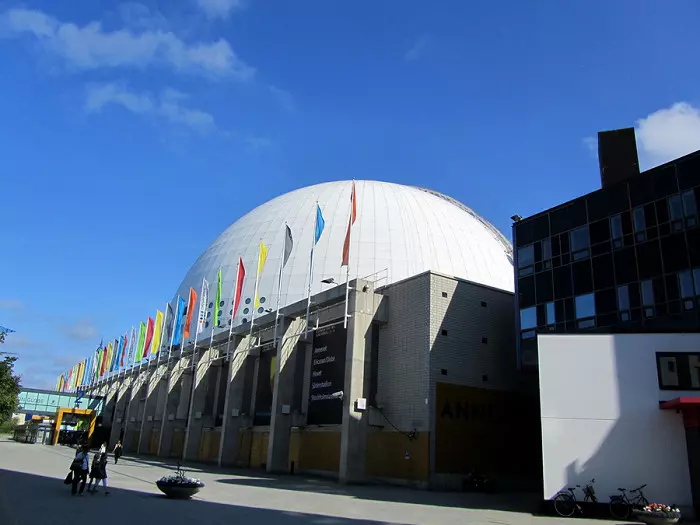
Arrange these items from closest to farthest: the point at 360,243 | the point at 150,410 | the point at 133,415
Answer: the point at 360,243 → the point at 150,410 → the point at 133,415

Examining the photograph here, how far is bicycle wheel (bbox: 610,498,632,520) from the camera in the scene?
1828 cm

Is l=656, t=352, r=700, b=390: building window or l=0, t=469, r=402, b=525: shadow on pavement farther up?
l=656, t=352, r=700, b=390: building window

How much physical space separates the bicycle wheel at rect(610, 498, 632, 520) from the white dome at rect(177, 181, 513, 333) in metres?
30.7

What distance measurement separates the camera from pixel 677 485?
734 inches

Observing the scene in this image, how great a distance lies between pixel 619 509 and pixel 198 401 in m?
37.9

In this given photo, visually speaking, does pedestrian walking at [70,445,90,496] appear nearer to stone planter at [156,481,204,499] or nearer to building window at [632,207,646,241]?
stone planter at [156,481,204,499]

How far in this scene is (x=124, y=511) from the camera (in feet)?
48.5

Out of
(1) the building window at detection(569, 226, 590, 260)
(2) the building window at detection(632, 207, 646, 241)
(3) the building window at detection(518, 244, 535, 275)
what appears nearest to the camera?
(2) the building window at detection(632, 207, 646, 241)

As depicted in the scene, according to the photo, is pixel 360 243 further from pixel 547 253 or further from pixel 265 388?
pixel 547 253

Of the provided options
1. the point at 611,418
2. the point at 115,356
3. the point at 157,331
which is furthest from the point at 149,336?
the point at 611,418

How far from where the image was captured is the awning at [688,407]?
18141mm

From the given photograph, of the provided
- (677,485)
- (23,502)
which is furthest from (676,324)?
(23,502)

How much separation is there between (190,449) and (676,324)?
3809 cm

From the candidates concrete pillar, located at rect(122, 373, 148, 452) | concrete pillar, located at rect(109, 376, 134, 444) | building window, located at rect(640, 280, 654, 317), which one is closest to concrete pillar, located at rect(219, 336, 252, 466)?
concrete pillar, located at rect(122, 373, 148, 452)
